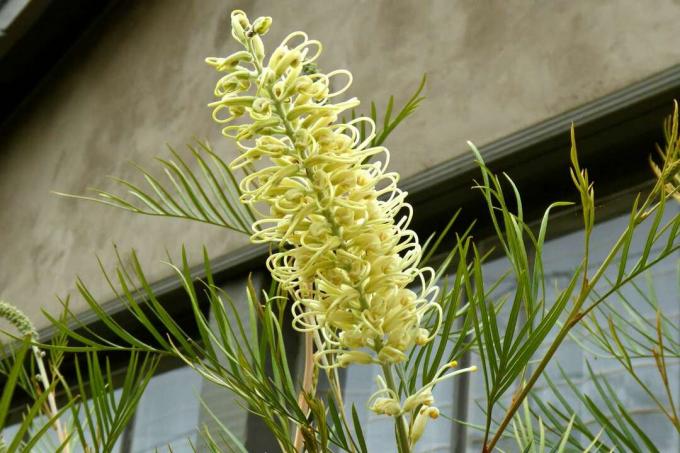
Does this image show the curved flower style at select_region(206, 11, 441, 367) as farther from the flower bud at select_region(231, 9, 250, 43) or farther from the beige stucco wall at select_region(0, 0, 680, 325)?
the beige stucco wall at select_region(0, 0, 680, 325)

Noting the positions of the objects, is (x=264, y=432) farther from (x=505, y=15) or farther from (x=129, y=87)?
(x=129, y=87)

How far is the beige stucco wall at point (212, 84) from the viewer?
6.21 ft

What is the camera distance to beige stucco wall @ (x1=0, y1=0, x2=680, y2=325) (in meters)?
1.89

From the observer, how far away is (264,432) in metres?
2.35

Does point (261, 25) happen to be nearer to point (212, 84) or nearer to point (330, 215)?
point (330, 215)

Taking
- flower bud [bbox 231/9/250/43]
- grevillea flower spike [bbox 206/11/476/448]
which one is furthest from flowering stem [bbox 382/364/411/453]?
flower bud [bbox 231/9/250/43]

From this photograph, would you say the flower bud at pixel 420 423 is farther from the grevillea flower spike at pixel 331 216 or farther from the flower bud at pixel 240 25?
the flower bud at pixel 240 25

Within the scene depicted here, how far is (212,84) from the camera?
111 inches

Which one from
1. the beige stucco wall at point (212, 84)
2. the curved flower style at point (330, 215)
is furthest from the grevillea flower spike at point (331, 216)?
the beige stucco wall at point (212, 84)

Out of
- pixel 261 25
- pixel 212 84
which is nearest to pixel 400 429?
pixel 261 25

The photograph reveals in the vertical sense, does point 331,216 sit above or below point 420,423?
A: above

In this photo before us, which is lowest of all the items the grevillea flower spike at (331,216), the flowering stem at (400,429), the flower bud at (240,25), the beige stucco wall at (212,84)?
the flowering stem at (400,429)

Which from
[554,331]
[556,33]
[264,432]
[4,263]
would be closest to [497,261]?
[554,331]

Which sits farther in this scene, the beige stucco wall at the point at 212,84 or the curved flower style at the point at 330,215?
the beige stucco wall at the point at 212,84
